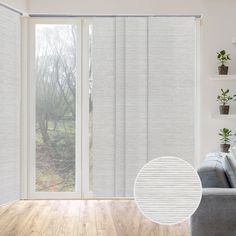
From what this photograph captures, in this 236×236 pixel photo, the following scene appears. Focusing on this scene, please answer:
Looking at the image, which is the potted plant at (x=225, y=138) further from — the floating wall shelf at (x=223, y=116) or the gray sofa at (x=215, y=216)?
the gray sofa at (x=215, y=216)

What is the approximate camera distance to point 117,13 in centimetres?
Result: 560

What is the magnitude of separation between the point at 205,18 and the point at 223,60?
53 cm

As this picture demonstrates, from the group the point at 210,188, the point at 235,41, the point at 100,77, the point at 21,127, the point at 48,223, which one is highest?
the point at 235,41

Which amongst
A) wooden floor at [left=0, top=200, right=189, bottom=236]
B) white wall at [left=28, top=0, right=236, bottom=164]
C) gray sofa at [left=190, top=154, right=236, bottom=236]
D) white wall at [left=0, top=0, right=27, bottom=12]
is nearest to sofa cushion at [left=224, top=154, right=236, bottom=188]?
gray sofa at [left=190, top=154, right=236, bottom=236]

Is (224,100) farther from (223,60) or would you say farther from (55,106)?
(55,106)

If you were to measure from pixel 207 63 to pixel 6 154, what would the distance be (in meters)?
2.47

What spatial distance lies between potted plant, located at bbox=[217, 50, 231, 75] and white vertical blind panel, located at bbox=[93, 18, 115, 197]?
1211 mm

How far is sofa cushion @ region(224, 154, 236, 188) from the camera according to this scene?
11.9ft

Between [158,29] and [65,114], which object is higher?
[158,29]

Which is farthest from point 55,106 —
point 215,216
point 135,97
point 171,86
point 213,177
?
→ point 215,216

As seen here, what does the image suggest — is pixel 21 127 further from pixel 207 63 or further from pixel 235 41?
pixel 235 41

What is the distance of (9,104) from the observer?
5453 millimetres

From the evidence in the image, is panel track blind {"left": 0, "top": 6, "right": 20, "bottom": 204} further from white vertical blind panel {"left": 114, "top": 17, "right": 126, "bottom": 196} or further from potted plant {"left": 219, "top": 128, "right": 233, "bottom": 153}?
potted plant {"left": 219, "top": 128, "right": 233, "bottom": 153}

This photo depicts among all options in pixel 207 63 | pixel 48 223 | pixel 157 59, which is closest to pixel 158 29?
pixel 157 59
